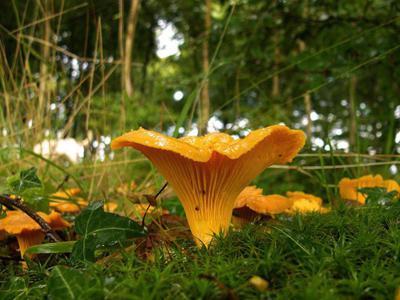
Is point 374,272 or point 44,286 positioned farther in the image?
point 44,286

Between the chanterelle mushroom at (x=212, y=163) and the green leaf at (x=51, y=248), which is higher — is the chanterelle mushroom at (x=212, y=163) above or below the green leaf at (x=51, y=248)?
above

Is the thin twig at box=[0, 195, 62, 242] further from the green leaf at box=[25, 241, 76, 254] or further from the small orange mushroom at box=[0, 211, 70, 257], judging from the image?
the green leaf at box=[25, 241, 76, 254]

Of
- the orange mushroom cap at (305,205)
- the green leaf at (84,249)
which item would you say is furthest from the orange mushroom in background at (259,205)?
the green leaf at (84,249)

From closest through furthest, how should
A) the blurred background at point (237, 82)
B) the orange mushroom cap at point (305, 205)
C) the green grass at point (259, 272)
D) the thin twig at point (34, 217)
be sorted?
the green grass at point (259, 272), the thin twig at point (34, 217), the orange mushroom cap at point (305, 205), the blurred background at point (237, 82)

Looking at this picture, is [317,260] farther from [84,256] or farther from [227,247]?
[84,256]

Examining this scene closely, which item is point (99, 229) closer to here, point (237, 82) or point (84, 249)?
point (84, 249)

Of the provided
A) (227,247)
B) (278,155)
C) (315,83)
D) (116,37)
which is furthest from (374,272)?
(116,37)

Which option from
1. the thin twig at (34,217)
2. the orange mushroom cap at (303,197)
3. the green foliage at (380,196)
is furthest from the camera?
the orange mushroom cap at (303,197)

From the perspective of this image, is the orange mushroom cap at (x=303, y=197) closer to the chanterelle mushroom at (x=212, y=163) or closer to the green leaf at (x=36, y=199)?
the chanterelle mushroom at (x=212, y=163)
